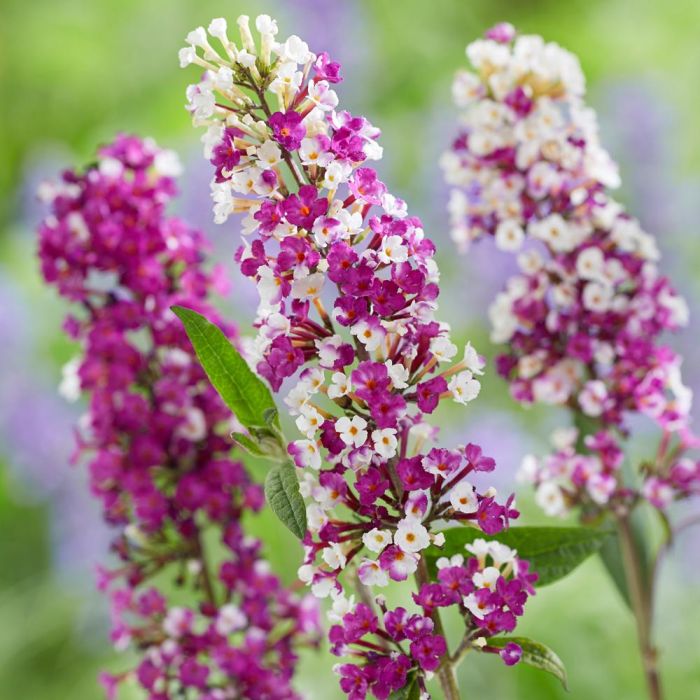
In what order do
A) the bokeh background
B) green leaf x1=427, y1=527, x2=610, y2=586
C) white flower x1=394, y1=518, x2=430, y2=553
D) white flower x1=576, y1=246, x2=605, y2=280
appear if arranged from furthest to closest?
the bokeh background → white flower x1=576, y1=246, x2=605, y2=280 → green leaf x1=427, y1=527, x2=610, y2=586 → white flower x1=394, y1=518, x2=430, y2=553

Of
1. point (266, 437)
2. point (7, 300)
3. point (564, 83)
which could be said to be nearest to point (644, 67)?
point (7, 300)

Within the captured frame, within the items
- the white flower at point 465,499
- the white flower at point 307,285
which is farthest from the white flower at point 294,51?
the white flower at point 465,499

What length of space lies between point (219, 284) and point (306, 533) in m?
0.28

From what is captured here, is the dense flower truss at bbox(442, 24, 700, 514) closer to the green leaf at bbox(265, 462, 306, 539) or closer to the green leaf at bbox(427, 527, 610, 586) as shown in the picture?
the green leaf at bbox(427, 527, 610, 586)

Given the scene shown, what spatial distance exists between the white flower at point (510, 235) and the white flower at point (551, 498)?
16 cm

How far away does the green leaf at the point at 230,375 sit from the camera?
0.53m

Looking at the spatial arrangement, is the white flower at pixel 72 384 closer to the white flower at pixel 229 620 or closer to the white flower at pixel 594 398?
the white flower at pixel 229 620

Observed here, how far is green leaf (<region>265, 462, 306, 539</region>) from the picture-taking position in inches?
18.8

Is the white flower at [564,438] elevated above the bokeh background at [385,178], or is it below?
below

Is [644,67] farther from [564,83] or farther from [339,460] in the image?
[339,460]

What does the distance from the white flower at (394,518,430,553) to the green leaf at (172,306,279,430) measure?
0.09 metres

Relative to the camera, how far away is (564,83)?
2.36 feet

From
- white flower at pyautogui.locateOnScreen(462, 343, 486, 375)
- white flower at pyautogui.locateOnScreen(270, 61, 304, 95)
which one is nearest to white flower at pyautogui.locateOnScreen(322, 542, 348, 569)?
white flower at pyautogui.locateOnScreen(462, 343, 486, 375)

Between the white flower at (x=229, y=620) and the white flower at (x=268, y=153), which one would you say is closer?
the white flower at (x=268, y=153)
